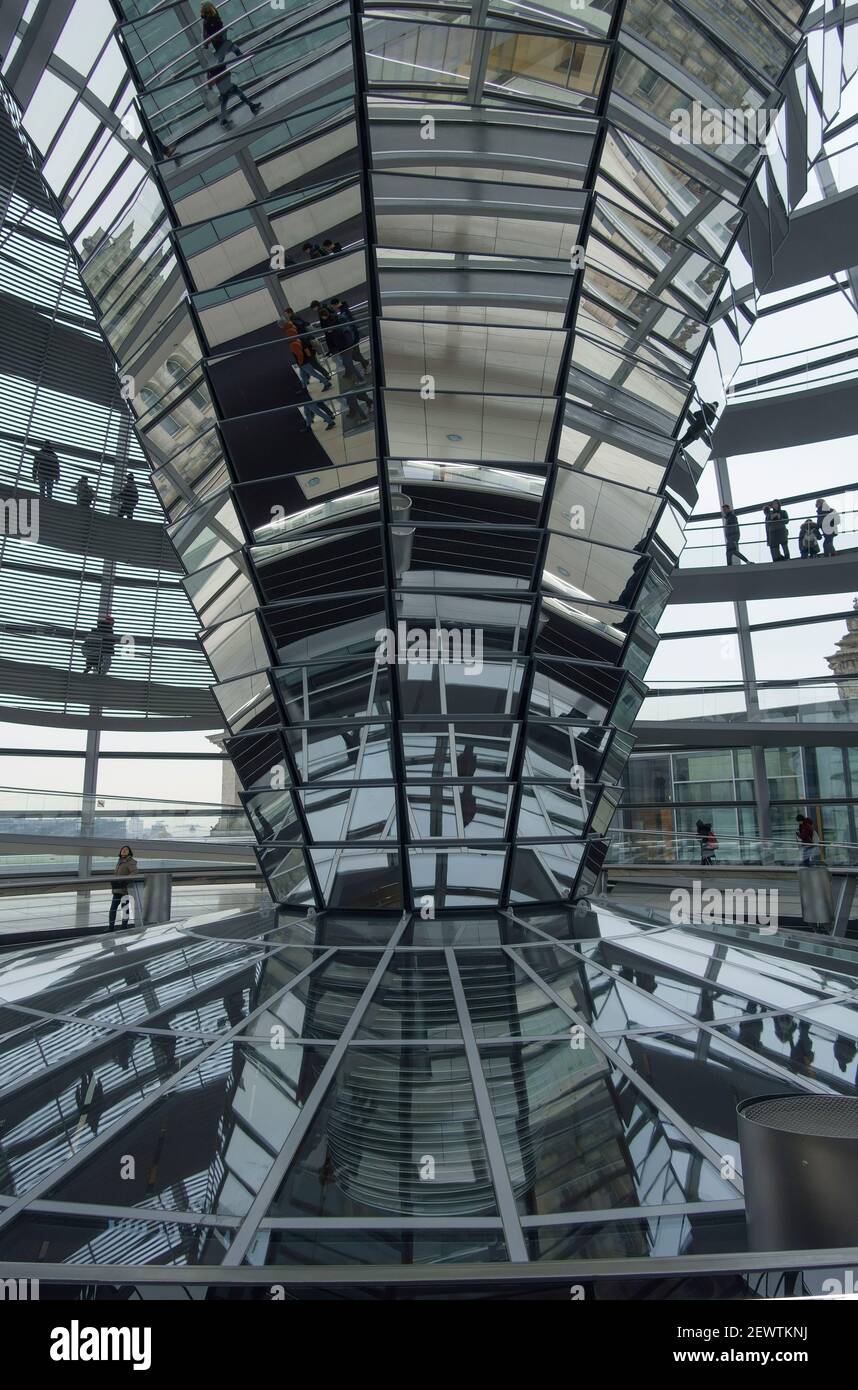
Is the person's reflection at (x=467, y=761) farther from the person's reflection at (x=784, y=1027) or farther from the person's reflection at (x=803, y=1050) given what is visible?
the person's reflection at (x=803, y=1050)

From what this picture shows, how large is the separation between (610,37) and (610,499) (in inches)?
160

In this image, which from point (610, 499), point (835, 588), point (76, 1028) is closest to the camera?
point (76, 1028)

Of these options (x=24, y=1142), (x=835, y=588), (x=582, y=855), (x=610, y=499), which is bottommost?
(x=24, y=1142)

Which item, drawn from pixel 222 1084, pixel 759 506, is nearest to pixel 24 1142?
pixel 222 1084

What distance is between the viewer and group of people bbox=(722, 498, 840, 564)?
2258cm

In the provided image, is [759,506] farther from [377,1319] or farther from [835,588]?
[377,1319]

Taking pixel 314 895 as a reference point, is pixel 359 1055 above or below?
below

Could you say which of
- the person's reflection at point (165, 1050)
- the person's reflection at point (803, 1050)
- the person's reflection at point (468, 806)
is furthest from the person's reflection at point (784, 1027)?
the person's reflection at point (165, 1050)

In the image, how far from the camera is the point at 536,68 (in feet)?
27.3

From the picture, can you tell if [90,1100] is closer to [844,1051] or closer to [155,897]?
[844,1051]

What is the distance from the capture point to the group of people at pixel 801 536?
22578mm

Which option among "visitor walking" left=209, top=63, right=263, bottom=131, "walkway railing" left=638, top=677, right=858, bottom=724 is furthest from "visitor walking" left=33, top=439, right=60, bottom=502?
"visitor walking" left=209, top=63, right=263, bottom=131

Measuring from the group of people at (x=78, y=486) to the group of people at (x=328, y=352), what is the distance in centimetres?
1981

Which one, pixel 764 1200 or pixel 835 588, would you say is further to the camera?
pixel 835 588
